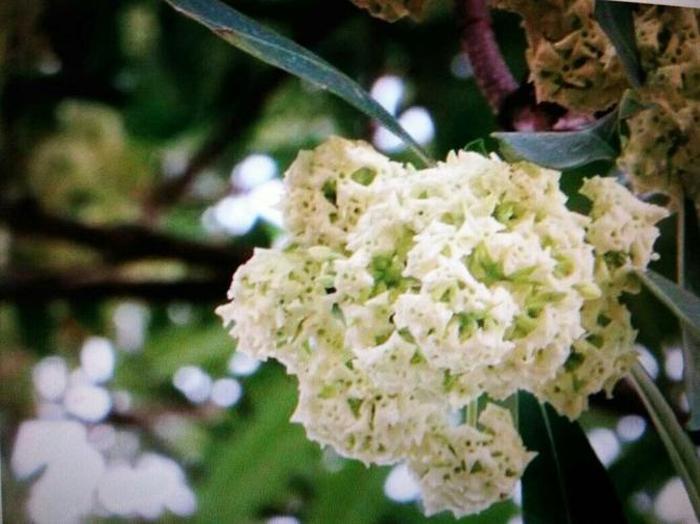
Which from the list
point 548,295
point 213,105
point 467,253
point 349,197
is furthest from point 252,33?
point 548,295

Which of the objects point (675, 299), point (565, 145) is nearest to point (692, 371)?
point (675, 299)

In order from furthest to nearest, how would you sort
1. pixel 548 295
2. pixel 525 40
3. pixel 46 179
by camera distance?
pixel 525 40 < pixel 548 295 < pixel 46 179

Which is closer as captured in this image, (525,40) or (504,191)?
(504,191)

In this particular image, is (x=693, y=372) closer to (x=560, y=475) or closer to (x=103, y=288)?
(x=560, y=475)

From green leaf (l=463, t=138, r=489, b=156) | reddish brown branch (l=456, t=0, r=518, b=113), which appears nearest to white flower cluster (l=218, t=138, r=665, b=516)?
green leaf (l=463, t=138, r=489, b=156)

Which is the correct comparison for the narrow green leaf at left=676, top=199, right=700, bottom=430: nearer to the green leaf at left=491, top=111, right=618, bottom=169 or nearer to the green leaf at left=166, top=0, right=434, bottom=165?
the green leaf at left=491, top=111, right=618, bottom=169

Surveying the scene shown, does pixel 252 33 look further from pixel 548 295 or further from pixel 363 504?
pixel 363 504
